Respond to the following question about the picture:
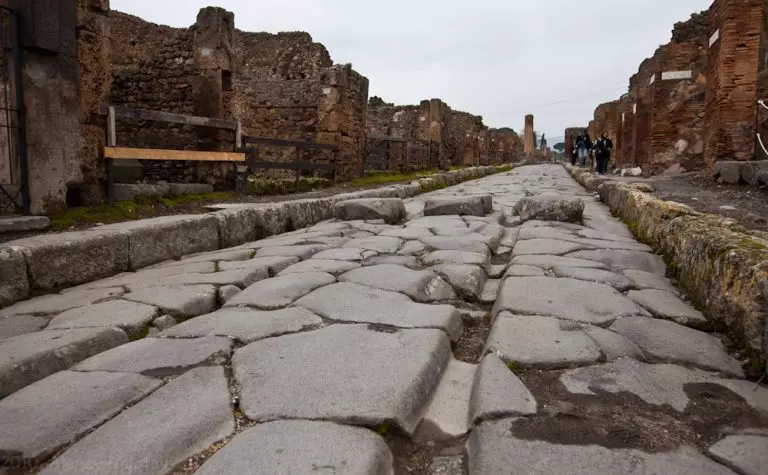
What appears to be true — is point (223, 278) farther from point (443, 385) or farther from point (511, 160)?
point (511, 160)

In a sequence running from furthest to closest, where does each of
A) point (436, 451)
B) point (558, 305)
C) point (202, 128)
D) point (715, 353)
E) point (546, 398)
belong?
point (202, 128)
point (558, 305)
point (715, 353)
point (546, 398)
point (436, 451)

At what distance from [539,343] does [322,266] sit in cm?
156

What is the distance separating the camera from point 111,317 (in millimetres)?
2139

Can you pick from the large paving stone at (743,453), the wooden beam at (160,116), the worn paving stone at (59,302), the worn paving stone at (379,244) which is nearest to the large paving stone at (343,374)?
the large paving stone at (743,453)

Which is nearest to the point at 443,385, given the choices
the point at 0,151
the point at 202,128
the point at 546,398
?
the point at 546,398

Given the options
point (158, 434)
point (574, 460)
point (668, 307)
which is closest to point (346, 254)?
point (668, 307)

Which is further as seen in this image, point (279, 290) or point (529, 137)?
point (529, 137)

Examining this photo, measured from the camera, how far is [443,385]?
1570 millimetres

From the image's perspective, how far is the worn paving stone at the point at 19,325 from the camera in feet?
6.77

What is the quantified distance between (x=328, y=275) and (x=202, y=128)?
5990 millimetres

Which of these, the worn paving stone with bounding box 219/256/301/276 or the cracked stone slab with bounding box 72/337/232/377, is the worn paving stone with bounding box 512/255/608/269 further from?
the cracked stone slab with bounding box 72/337/232/377

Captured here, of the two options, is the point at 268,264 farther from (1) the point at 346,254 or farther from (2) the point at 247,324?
(2) the point at 247,324

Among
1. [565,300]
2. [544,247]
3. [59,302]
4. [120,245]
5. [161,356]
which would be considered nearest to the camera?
[161,356]

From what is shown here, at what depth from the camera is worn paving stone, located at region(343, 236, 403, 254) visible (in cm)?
361
